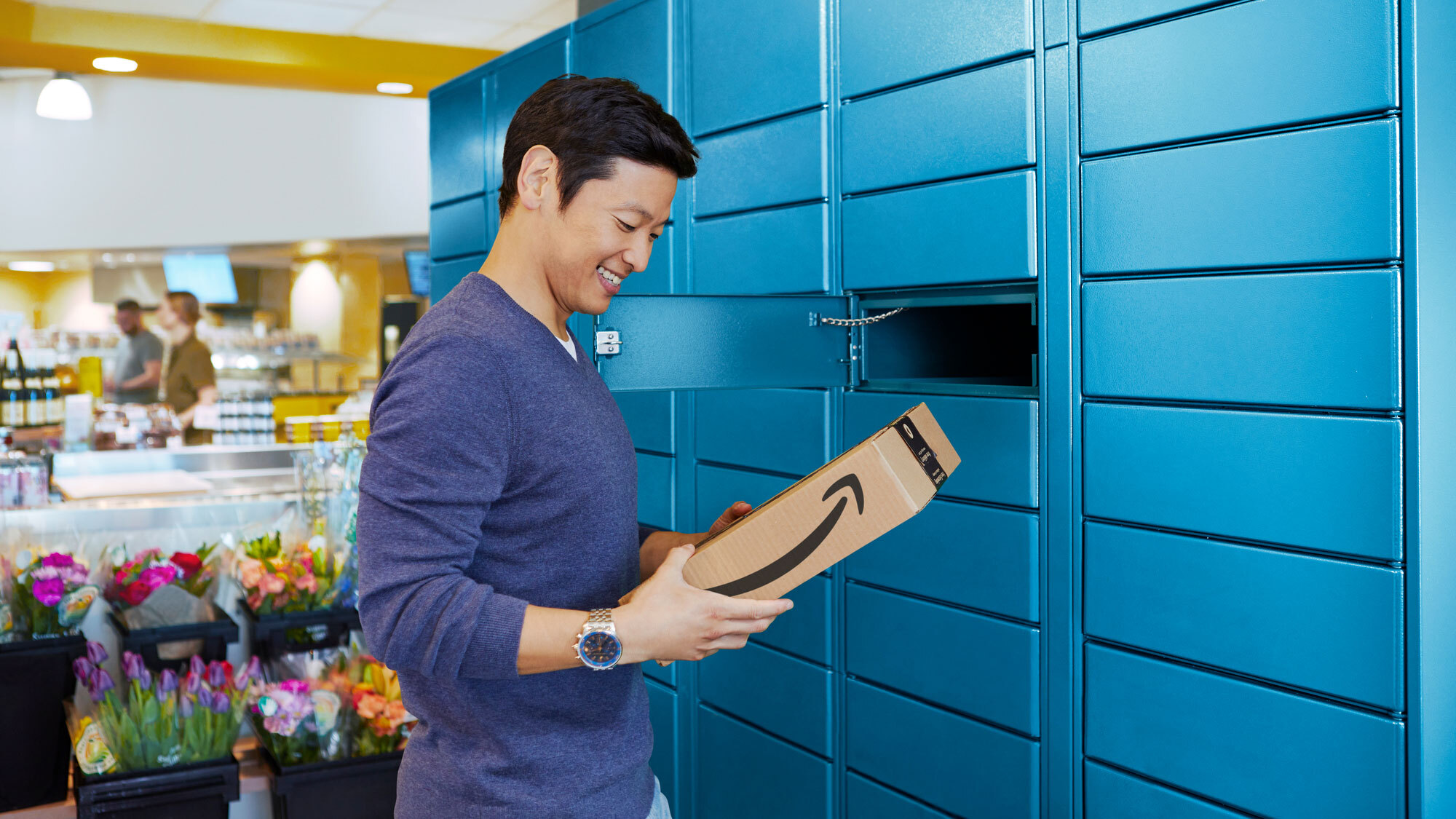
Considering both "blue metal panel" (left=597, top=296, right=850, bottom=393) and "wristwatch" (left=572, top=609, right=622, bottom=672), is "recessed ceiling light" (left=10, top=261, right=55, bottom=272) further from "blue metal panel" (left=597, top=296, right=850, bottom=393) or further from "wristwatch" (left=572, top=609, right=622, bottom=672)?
"wristwatch" (left=572, top=609, right=622, bottom=672)

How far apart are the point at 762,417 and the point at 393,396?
1566mm

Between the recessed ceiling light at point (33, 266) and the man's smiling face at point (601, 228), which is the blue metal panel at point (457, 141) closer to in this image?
the man's smiling face at point (601, 228)

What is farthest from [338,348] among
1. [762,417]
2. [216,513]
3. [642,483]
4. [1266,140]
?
[1266,140]

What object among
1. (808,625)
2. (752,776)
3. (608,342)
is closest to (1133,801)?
(808,625)

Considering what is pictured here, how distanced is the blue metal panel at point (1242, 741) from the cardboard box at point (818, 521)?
2.52 ft

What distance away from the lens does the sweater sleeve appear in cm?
103

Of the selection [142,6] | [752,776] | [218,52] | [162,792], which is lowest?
[752,776]

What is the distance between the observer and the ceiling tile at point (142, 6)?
189 inches

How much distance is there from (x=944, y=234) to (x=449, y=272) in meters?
2.13

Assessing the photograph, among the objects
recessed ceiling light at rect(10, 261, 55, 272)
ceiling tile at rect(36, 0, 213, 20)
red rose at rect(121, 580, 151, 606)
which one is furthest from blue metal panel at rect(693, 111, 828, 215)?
recessed ceiling light at rect(10, 261, 55, 272)

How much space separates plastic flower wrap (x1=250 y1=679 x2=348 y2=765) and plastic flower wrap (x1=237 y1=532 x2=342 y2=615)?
37 centimetres

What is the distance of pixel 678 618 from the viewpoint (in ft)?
3.67

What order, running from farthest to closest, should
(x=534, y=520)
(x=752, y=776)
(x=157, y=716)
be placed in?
(x=752, y=776)
(x=157, y=716)
(x=534, y=520)

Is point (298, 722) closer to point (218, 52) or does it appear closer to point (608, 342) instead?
point (608, 342)
